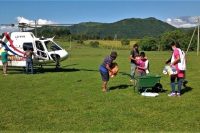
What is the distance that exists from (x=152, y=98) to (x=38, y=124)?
526 cm

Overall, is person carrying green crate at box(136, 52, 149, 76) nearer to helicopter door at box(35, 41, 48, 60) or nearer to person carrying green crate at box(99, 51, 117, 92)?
person carrying green crate at box(99, 51, 117, 92)

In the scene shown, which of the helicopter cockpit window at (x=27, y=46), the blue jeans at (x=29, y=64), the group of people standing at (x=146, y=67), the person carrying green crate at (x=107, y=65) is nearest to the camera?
the group of people standing at (x=146, y=67)

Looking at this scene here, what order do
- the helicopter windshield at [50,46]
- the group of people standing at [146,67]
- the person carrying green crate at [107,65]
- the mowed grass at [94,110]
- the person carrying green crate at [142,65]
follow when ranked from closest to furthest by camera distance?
the mowed grass at [94,110] → the group of people standing at [146,67] → the person carrying green crate at [107,65] → the person carrying green crate at [142,65] → the helicopter windshield at [50,46]

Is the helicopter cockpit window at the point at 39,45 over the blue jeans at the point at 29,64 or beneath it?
over

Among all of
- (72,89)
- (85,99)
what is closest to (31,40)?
(72,89)

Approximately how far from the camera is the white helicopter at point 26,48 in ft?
85.7

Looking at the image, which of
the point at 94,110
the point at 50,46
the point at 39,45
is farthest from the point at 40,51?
the point at 94,110

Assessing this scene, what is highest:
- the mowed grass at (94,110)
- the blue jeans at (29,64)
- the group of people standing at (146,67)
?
the group of people standing at (146,67)

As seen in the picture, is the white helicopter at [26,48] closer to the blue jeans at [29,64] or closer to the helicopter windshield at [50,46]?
the helicopter windshield at [50,46]

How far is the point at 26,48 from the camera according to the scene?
2611 centimetres

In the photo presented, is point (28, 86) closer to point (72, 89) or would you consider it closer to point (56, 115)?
point (72, 89)

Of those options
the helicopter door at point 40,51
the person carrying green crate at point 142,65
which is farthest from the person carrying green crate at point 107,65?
the helicopter door at point 40,51

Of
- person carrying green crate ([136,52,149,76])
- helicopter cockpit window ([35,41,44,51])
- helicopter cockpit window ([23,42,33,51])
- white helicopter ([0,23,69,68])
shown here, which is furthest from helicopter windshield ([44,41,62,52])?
person carrying green crate ([136,52,149,76])

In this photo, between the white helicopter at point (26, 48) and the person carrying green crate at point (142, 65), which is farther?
the white helicopter at point (26, 48)
